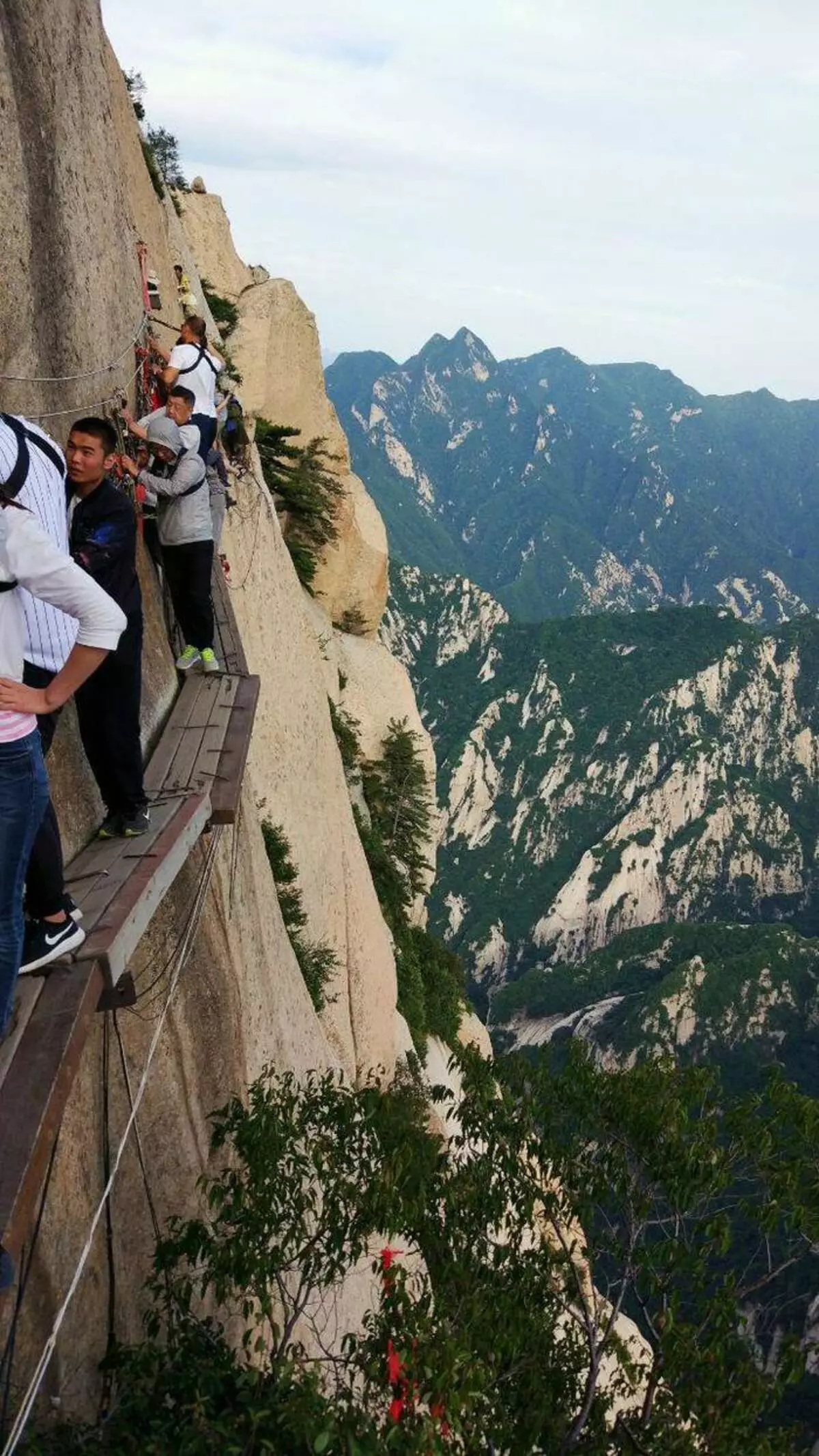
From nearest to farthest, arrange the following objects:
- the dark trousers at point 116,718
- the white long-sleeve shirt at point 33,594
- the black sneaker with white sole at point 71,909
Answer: the white long-sleeve shirt at point 33,594 → the black sneaker with white sole at point 71,909 → the dark trousers at point 116,718

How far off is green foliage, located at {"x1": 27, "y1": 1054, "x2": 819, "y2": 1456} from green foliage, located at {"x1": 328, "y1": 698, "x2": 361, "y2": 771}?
2061 centimetres

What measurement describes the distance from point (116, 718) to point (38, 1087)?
2.96 m

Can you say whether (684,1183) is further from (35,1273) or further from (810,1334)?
(810,1334)

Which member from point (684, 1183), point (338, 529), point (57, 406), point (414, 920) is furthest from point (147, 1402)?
point (414, 920)

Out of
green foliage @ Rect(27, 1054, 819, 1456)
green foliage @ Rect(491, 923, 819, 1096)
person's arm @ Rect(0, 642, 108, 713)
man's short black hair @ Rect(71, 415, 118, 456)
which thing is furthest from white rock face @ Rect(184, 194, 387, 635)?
green foliage @ Rect(491, 923, 819, 1096)

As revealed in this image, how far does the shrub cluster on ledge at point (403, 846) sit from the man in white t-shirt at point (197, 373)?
1984 cm

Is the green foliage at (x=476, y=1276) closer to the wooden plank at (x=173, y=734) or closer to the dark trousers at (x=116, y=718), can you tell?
the wooden plank at (x=173, y=734)

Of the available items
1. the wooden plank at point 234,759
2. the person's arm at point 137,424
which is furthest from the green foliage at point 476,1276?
the person's arm at point 137,424

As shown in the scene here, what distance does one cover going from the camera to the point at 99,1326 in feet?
22.6

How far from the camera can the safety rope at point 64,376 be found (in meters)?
7.40

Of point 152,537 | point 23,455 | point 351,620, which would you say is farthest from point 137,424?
point 351,620

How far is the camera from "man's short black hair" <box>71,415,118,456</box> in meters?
6.11

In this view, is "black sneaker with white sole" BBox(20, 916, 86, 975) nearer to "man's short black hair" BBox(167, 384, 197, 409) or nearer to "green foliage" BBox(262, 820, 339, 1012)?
"man's short black hair" BBox(167, 384, 197, 409)

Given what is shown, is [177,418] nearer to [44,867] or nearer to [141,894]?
[141,894]
